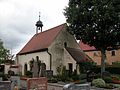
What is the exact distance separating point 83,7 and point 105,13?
3.56 metres

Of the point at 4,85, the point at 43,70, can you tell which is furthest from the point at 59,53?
the point at 4,85

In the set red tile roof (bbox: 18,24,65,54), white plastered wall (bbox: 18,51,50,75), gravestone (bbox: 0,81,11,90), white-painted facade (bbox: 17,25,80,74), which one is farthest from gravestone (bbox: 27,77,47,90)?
red tile roof (bbox: 18,24,65,54)

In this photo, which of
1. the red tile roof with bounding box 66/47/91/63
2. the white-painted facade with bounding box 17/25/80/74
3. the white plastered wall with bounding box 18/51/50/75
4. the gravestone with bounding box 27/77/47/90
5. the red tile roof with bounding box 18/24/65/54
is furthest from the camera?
A: the red tile roof with bounding box 18/24/65/54

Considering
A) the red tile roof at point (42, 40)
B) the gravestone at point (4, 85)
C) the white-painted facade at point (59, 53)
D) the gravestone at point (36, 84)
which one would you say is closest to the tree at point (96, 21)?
the white-painted facade at point (59, 53)

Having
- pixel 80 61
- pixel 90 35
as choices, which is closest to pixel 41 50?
pixel 80 61

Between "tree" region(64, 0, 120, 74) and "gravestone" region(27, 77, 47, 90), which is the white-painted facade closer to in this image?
"tree" region(64, 0, 120, 74)

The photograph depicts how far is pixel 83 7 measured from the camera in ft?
126

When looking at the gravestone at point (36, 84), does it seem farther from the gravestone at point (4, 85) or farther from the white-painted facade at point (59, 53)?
the white-painted facade at point (59, 53)

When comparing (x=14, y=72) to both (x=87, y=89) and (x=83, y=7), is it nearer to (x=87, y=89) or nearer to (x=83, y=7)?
(x=83, y=7)

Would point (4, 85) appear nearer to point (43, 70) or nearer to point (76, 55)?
point (43, 70)

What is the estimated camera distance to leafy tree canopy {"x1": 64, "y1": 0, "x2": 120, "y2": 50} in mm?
36375

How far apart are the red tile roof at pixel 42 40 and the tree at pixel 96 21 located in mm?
6376

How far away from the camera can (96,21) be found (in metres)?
36.8

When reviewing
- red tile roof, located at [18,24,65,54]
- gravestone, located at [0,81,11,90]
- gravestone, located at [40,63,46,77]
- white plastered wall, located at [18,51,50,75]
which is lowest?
gravestone, located at [0,81,11,90]
